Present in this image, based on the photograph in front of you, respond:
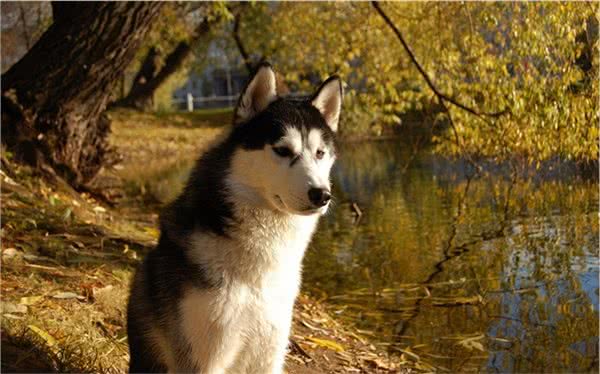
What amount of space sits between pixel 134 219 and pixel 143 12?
11.4 ft

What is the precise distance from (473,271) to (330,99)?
4950 mm

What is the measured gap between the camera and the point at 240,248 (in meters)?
3.11

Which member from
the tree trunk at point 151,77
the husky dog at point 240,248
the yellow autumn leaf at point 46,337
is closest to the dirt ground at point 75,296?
the yellow autumn leaf at point 46,337

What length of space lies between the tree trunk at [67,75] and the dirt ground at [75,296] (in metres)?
0.46

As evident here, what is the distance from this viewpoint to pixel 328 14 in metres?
13.6

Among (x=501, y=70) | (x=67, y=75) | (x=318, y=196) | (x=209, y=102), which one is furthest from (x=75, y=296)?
(x=209, y=102)

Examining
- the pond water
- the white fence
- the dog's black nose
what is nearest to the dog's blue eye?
the dog's black nose

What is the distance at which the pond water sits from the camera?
5832 mm

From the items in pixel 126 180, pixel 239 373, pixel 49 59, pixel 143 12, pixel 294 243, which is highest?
pixel 143 12

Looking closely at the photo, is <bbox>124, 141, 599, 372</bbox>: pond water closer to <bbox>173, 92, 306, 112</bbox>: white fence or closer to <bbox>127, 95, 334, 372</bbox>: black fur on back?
<bbox>127, 95, 334, 372</bbox>: black fur on back

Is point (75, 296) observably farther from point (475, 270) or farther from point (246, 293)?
point (475, 270)

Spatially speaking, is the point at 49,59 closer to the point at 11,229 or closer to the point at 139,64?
the point at 11,229

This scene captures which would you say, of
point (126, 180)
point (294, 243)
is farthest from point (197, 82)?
point (294, 243)

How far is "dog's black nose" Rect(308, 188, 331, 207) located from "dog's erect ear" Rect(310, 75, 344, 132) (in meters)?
0.68
